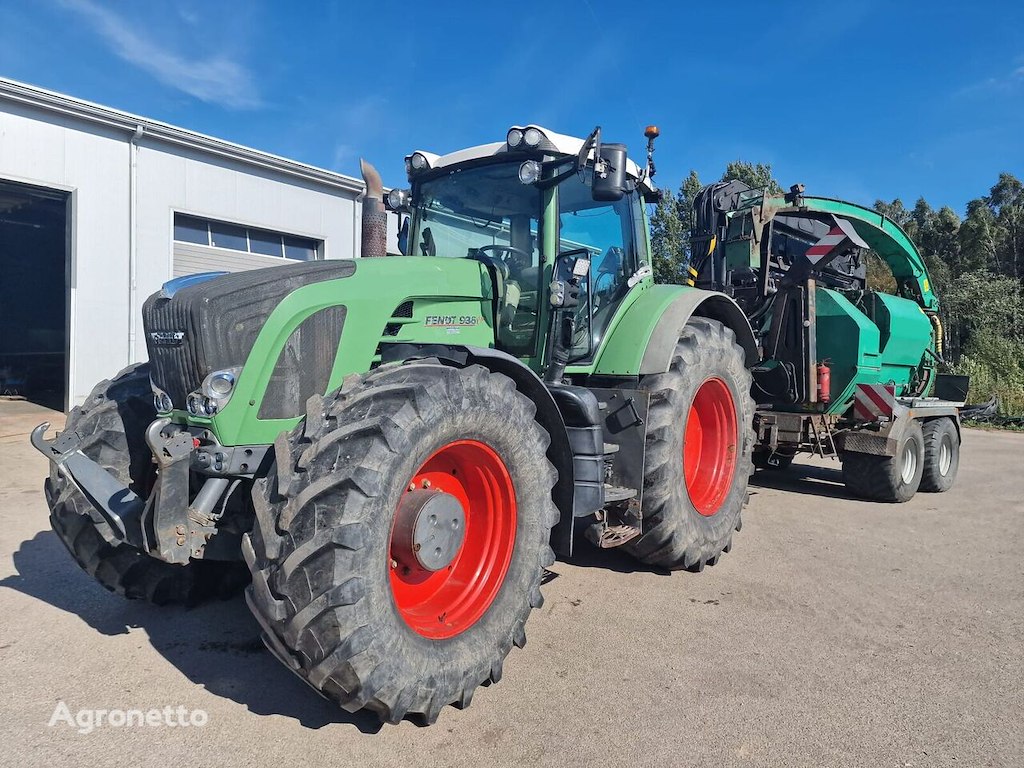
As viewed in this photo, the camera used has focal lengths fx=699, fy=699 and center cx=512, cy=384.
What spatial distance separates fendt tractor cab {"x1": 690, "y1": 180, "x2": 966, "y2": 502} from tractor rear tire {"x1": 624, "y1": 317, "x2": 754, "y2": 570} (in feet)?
5.84

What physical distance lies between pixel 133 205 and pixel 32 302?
10.3m

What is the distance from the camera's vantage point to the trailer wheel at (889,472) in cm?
709

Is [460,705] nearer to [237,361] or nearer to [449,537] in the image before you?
[449,537]

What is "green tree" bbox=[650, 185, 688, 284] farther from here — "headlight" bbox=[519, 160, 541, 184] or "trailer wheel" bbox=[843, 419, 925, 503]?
"headlight" bbox=[519, 160, 541, 184]

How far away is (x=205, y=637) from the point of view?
11.6 ft

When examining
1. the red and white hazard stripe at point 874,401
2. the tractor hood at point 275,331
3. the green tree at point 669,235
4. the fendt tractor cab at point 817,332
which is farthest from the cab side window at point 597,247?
the green tree at point 669,235

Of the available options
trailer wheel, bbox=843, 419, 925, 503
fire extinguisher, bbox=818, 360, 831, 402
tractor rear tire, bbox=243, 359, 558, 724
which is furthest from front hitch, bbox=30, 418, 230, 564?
trailer wheel, bbox=843, 419, 925, 503

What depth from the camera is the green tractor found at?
2457 millimetres

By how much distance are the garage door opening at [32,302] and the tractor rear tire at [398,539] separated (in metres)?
14.2

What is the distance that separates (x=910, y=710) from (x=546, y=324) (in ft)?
8.28

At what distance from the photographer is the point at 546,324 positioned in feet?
13.3

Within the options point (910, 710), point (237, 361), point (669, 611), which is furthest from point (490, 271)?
point (910, 710)

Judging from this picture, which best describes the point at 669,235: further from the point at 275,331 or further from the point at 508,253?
the point at 275,331

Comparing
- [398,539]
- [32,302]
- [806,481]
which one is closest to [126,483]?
[398,539]
